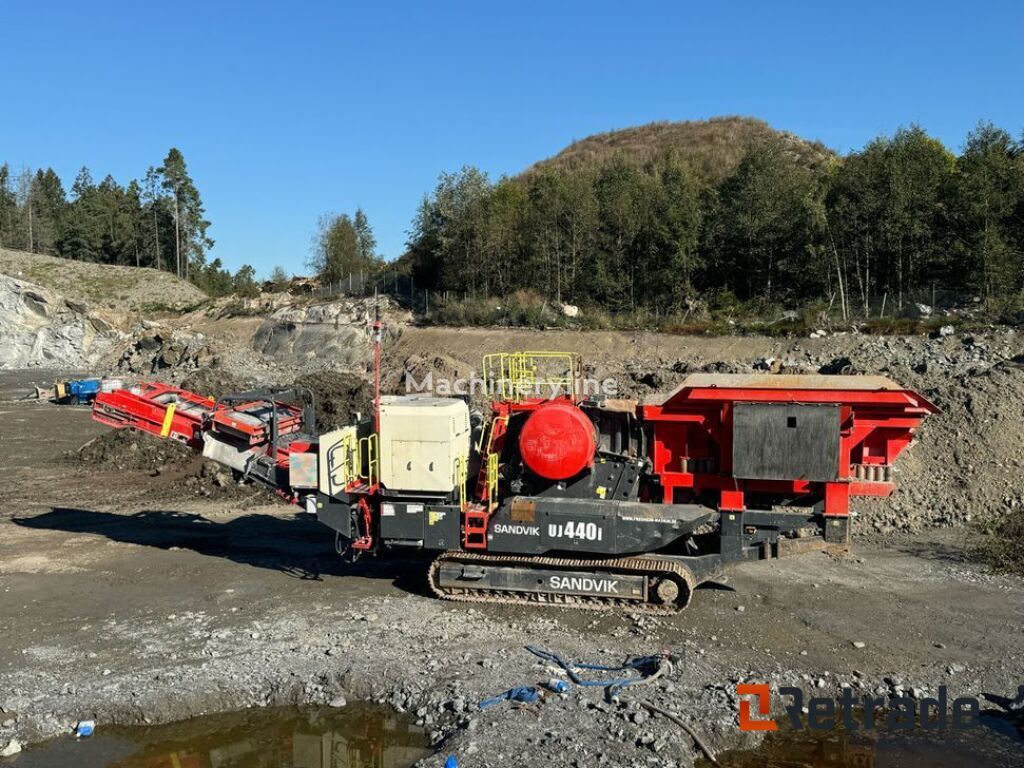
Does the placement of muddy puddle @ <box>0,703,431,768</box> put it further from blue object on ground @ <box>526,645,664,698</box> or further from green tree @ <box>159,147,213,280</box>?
green tree @ <box>159,147,213,280</box>

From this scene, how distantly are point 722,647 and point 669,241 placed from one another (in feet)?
98.2

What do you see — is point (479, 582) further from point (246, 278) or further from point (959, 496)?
point (246, 278)

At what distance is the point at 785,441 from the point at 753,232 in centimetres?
2774

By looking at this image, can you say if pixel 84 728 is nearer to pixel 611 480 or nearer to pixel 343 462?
pixel 343 462

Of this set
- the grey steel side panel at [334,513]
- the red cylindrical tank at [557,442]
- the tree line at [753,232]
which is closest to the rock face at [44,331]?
the tree line at [753,232]

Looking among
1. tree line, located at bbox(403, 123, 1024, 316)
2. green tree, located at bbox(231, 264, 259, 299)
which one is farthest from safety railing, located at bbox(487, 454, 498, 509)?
green tree, located at bbox(231, 264, 259, 299)

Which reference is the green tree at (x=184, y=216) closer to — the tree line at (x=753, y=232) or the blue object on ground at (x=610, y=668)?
the tree line at (x=753, y=232)

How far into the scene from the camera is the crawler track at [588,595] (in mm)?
9539

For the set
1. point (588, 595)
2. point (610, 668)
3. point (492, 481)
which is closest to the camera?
point (610, 668)

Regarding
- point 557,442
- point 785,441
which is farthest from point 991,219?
point 557,442

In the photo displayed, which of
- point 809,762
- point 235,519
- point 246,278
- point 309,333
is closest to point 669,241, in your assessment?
point 309,333

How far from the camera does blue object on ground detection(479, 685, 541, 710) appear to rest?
287 inches

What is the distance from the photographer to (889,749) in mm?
6930

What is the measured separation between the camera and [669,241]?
36594 mm
